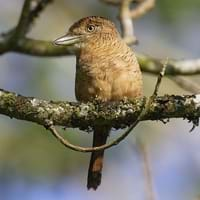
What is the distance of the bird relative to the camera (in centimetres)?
463

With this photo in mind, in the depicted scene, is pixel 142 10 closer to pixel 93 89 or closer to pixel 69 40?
pixel 69 40

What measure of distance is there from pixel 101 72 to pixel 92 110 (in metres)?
0.59

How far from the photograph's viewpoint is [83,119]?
13.5 ft

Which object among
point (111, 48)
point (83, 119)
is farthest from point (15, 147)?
point (83, 119)

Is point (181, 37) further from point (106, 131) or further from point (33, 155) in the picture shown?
point (106, 131)

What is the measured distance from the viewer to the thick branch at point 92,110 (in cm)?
400

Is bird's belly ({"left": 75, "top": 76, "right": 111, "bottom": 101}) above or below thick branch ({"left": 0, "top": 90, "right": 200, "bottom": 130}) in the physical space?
above

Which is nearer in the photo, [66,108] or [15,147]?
[66,108]

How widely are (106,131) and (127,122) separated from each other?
489mm

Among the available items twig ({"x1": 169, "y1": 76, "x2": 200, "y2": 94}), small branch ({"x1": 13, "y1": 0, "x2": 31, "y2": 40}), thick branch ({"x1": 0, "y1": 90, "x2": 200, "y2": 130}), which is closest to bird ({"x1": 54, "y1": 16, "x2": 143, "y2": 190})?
thick branch ({"x1": 0, "y1": 90, "x2": 200, "y2": 130})

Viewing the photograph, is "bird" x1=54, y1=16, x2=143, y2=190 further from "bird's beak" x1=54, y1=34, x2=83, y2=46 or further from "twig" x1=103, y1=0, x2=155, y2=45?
"twig" x1=103, y1=0, x2=155, y2=45

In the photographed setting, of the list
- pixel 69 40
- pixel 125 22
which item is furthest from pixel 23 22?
pixel 125 22

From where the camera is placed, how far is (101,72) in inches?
185

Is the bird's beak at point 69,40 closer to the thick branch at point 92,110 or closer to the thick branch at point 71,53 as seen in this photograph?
the thick branch at point 71,53
